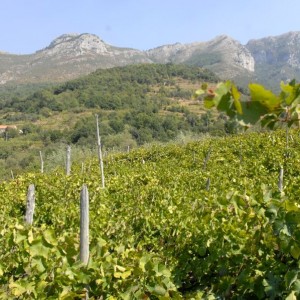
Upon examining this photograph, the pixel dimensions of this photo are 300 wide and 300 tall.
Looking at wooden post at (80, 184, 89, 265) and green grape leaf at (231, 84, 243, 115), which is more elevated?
green grape leaf at (231, 84, 243, 115)

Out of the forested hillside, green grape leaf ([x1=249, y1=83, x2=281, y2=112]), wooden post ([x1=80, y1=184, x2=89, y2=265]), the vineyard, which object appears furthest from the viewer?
the forested hillside

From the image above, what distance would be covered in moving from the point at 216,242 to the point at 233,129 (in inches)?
118

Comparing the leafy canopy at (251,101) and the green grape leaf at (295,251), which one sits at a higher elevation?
the leafy canopy at (251,101)

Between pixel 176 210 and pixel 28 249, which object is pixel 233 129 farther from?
pixel 176 210

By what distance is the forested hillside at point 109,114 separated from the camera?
58625mm

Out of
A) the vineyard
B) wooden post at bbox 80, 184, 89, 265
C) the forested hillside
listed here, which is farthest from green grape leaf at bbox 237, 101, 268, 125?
the forested hillside

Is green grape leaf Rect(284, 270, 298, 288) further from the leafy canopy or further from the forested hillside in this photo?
the forested hillside

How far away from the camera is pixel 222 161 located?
50.2 feet

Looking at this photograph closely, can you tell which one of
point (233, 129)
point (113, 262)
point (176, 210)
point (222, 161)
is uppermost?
point (233, 129)

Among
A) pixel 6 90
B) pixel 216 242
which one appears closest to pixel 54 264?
pixel 216 242

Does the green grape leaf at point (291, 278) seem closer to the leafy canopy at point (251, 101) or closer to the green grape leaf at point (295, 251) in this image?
the green grape leaf at point (295, 251)

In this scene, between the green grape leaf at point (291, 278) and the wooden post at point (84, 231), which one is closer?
the green grape leaf at point (291, 278)

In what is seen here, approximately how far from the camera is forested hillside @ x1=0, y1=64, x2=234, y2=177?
58625 mm

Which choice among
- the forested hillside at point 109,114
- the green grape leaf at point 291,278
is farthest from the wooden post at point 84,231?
the forested hillside at point 109,114
